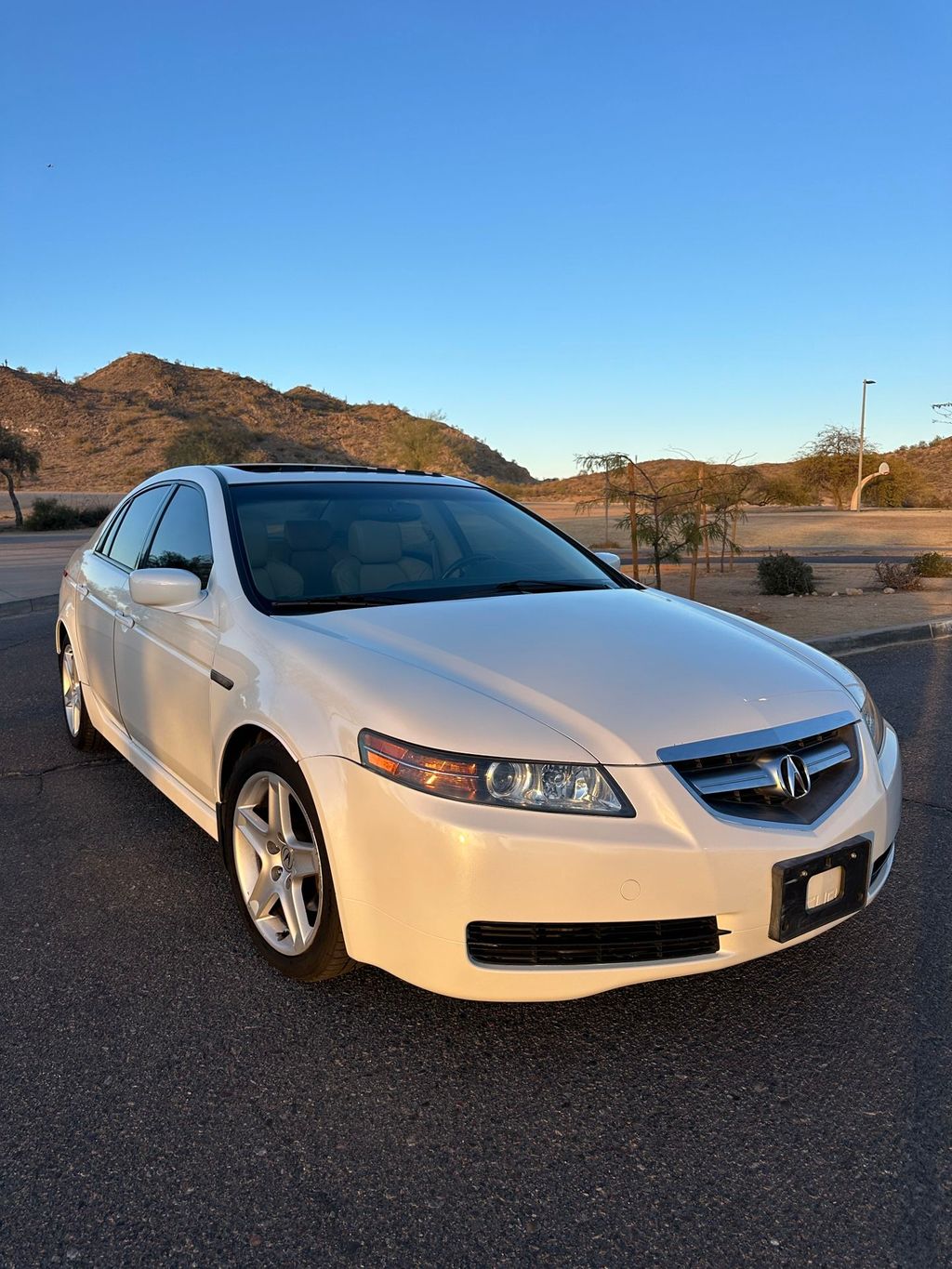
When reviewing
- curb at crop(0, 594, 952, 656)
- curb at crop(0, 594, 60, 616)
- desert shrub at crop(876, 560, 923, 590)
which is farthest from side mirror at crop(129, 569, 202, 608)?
desert shrub at crop(876, 560, 923, 590)

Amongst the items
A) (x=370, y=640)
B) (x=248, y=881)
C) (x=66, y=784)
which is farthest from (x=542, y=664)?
Result: (x=66, y=784)

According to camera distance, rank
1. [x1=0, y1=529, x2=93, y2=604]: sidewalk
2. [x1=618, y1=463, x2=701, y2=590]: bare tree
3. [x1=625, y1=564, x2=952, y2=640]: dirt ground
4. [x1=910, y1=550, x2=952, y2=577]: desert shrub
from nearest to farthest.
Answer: [x1=625, y1=564, x2=952, y2=640]: dirt ground, [x1=618, y1=463, x2=701, y2=590]: bare tree, [x1=0, y1=529, x2=93, y2=604]: sidewalk, [x1=910, y1=550, x2=952, y2=577]: desert shrub

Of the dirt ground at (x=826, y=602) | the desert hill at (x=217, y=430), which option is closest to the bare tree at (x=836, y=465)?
the desert hill at (x=217, y=430)

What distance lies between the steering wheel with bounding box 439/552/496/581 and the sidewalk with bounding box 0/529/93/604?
10.0 metres

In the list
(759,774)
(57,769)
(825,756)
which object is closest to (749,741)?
(759,774)

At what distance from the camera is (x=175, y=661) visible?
142 inches

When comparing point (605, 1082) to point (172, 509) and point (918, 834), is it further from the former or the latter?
point (172, 509)

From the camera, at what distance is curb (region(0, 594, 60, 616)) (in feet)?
39.4

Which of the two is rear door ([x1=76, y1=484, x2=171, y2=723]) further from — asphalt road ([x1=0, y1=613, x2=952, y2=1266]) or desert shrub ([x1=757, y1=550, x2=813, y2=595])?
desert shrub ([x1=757, y1=550, x2=813, y2=595])

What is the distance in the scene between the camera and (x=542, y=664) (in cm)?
274

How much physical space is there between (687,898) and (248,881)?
1.49m

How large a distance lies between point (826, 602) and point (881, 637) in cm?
346

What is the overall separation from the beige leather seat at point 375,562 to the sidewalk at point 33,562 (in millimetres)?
9935

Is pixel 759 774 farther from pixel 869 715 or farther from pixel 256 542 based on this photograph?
pixel 256 542
